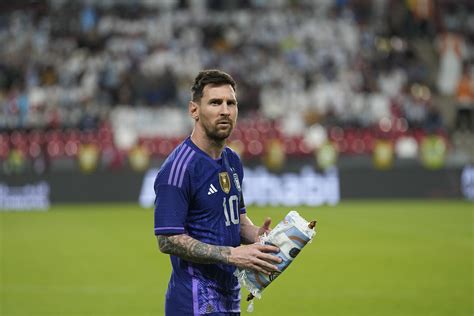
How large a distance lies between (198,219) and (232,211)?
8.6 inches

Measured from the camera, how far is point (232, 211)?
495cm

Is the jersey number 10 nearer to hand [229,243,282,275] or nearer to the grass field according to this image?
hand [229,243,282,275]

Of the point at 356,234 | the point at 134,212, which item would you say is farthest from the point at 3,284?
the point at 134,212

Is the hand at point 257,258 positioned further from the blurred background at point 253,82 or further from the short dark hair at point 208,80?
the blurred background at point 253,82

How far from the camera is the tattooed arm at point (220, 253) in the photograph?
4531 mm

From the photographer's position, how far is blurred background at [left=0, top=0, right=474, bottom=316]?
12219mm

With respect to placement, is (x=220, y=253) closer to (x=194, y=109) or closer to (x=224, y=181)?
(x=224, y=181)

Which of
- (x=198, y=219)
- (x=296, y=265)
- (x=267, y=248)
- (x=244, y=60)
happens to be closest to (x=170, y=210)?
(x=198, y=219)

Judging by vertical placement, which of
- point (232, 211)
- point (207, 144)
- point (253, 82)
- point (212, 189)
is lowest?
point (232, 211)

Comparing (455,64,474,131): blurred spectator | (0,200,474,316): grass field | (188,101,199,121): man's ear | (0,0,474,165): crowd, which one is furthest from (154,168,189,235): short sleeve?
(455,64,474,131): blurred spectator

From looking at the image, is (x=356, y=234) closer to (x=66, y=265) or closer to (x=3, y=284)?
(x=66, y=265)

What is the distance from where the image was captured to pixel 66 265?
13.5m

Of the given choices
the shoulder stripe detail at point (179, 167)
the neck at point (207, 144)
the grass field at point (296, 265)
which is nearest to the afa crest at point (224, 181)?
the neck at point (207, 144)

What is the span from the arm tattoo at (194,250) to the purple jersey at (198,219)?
5cm
